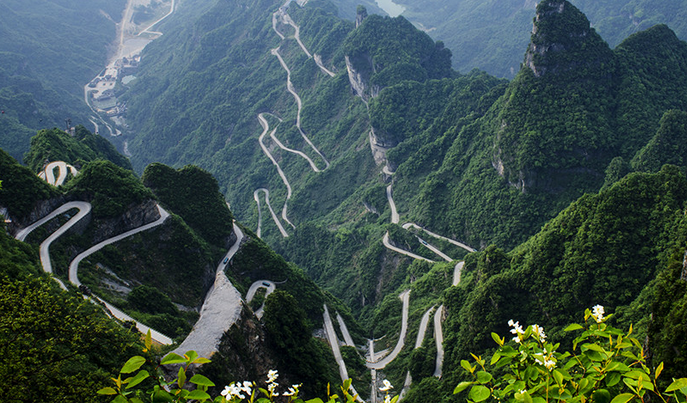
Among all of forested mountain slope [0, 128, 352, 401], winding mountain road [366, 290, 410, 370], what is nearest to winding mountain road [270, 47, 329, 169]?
winding mountain road [366, 290, 410, 370]

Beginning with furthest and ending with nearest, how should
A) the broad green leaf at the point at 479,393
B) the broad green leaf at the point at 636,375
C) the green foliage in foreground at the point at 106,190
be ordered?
the green foliage in foreground at the point at 106,190 < the broad green leaf at the point at 479,393 < the broad green leaf at the point at 636,375

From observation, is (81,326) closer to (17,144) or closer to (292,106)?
(17,144)

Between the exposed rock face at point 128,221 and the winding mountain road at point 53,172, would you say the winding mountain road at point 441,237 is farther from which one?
the winding mountain road at point 53,172

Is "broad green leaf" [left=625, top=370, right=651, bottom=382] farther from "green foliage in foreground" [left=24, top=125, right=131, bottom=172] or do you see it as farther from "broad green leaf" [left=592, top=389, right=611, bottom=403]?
"green foliage in foreground" [left=24, top=125, right=131, bottom=172]

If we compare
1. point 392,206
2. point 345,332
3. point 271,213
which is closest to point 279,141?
point 271,213

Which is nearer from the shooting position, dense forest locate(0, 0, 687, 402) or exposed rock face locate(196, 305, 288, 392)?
exposed rock face locate(196, 305, 288, 392)

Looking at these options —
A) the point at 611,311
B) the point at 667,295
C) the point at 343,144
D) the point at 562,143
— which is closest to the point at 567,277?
the point at 611,311

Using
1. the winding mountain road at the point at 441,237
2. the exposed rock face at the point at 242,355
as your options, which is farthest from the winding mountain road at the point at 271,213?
the exposed rock face at the point at 242,355

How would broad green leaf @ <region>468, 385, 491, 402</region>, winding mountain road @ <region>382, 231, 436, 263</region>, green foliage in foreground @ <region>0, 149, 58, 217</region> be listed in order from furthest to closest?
winding mountain road @ <region>382, 231, 436, 263</region> → green foliage in foreground @ <region>0, 149, 58, 217</region> → broad green leaf @ <region>468, 385, 491, 402</region>
